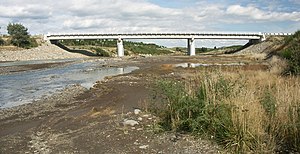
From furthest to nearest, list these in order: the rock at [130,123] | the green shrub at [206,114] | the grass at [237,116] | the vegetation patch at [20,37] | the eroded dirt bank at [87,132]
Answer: the vegetation patch at [20,37] → the rock at [130,123] → the eroded dirt bank at [87,132] → the green shrub at [206,114] → the grass at [237,116]

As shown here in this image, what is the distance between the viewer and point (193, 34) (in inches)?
4587

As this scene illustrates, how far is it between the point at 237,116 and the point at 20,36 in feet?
390

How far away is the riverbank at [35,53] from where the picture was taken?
311 feet

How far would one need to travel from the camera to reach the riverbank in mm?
94844

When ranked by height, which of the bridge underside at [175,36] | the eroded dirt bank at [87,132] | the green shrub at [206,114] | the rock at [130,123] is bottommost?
the eroded dirt bank at [87,132]

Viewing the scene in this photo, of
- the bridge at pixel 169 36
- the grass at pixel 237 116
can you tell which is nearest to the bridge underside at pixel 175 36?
the bridge at pixel 169 36

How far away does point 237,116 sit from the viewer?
861cm

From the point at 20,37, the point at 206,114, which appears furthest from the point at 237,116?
the point at 20,37

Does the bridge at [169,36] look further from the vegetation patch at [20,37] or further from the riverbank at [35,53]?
the vegetation patch at [20,37]

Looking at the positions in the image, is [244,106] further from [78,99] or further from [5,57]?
[5,57]

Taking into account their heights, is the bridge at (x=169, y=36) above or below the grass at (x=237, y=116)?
above

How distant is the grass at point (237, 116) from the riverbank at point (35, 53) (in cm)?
8883

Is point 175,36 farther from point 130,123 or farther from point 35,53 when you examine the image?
point 130,123

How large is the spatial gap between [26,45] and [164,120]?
371 ft
